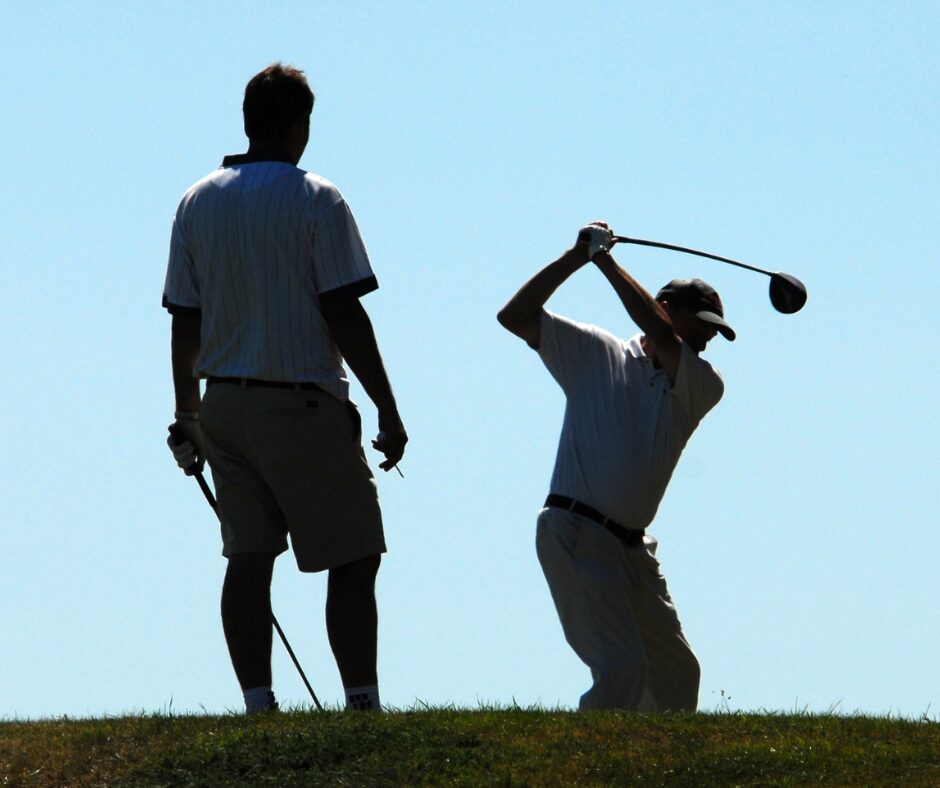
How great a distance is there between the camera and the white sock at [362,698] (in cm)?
899

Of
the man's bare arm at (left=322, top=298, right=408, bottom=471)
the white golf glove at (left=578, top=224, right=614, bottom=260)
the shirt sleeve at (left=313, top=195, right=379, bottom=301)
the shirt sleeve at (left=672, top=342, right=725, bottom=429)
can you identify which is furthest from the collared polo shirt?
the shirt sleeve at (left=313, top=195, right=379, bottom=301)

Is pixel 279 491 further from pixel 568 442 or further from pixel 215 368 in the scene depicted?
pixel 568 442

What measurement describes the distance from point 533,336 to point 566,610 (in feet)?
3.96

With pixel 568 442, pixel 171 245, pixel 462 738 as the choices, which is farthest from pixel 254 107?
pixel 462 738

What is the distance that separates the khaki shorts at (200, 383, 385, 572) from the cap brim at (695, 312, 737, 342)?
69.3 inches

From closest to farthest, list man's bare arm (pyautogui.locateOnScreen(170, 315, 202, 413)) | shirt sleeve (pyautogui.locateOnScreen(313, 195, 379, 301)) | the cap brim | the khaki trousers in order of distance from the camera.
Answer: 1. shirt sleeve (pyautogui.locateOnScreen(313, 195, 379, 301))
2. man's bare arm (pyautogui.locateOnScreen(170, 315, 202, 413))
3. the khaki trousers
4. the cap brim

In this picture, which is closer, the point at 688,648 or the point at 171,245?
the point at 171,245

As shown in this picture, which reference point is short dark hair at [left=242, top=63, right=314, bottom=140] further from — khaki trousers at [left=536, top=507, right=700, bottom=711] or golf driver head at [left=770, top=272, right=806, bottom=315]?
golf driver head at [left=770, top=272, right=806, bottom=315]

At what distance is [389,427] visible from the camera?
8.80m

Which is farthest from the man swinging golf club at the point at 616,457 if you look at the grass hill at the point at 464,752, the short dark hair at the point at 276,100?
the short dark hair at the point at 276,100

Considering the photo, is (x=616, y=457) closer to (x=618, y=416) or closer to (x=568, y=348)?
(x=618, y=416)

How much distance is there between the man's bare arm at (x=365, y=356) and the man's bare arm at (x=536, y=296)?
1042 mm

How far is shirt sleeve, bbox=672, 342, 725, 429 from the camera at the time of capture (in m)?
9.63

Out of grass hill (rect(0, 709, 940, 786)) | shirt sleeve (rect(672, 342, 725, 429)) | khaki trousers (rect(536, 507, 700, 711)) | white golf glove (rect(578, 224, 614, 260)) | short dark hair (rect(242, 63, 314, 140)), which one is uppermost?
short dark hair (rect(242, 63, 314, 140))
